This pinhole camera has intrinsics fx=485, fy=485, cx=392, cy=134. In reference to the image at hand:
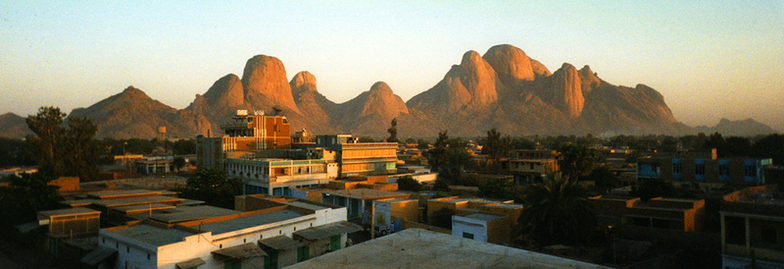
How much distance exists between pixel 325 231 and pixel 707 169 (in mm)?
34850

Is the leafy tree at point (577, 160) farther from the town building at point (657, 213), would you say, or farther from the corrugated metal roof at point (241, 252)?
the corrugated metal roof at point (241, 252)

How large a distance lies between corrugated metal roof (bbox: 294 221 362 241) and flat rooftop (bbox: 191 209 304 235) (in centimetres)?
108

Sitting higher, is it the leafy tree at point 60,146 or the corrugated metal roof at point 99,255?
the leafy tree at point 60,146

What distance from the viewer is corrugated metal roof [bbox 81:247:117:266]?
17297 mm

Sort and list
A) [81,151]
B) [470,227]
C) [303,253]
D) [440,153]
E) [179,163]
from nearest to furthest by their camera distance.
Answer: [303,253], [470,227], [81,151], [440,153], [179,163]

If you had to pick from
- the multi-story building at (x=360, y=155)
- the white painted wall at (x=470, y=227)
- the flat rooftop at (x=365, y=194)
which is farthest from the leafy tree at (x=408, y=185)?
the white painted wall at (x=470, y=227)

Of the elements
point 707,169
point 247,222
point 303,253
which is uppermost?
point 707,169

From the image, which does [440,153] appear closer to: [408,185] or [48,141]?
[408,185]

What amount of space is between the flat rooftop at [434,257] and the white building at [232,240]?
6903mm

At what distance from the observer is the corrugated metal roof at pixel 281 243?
1905 cm

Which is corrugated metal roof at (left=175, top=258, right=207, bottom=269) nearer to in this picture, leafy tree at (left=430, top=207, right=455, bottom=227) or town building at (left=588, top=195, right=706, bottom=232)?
leafy tree at (left=430, top=207, right=455, bottom=227)

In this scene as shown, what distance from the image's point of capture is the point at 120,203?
82.6 feet

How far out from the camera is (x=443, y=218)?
27125 millimetres

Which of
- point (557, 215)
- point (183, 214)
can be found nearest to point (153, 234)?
point (183, 214)
